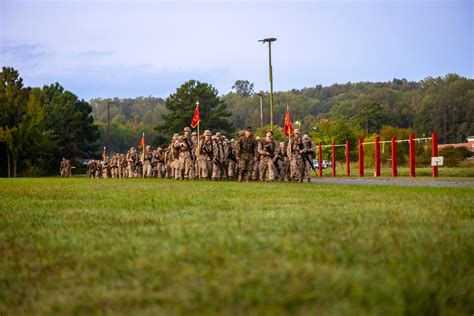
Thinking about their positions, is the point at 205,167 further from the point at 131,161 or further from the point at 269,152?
the point at 131,161

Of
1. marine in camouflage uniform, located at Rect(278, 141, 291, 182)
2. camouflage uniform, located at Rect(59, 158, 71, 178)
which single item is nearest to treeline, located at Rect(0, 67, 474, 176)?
camouflage uniform, located at Rect(59, 158, 71, 178)

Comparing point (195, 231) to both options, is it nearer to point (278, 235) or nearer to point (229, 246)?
point (278, 235)

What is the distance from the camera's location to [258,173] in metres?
36.5

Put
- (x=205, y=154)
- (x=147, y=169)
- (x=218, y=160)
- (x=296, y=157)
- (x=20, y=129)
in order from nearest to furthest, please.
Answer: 1. (x=296, y=157)
2. (x=218, y=160)
3. (x=205, y=154)
4. (x=147, y=169)
5. (x=20, y=129)

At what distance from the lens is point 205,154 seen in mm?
40469

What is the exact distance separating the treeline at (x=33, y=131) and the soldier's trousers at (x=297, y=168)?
175 feet

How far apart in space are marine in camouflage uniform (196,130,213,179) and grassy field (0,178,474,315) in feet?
98.3

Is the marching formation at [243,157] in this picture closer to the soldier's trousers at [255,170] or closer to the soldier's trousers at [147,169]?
the soldier's trousers at [255,170]

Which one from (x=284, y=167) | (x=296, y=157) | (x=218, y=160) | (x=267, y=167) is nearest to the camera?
(x=296, y=157)

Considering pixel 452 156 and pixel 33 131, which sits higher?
pixel 33 131

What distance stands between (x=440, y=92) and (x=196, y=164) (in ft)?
325

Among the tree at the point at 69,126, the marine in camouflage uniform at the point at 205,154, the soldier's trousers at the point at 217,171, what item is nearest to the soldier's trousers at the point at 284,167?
the soldier's trousers at the point at 217,171

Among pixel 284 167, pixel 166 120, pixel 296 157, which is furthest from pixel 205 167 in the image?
pixel 166 120

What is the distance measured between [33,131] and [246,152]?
52467 mm
